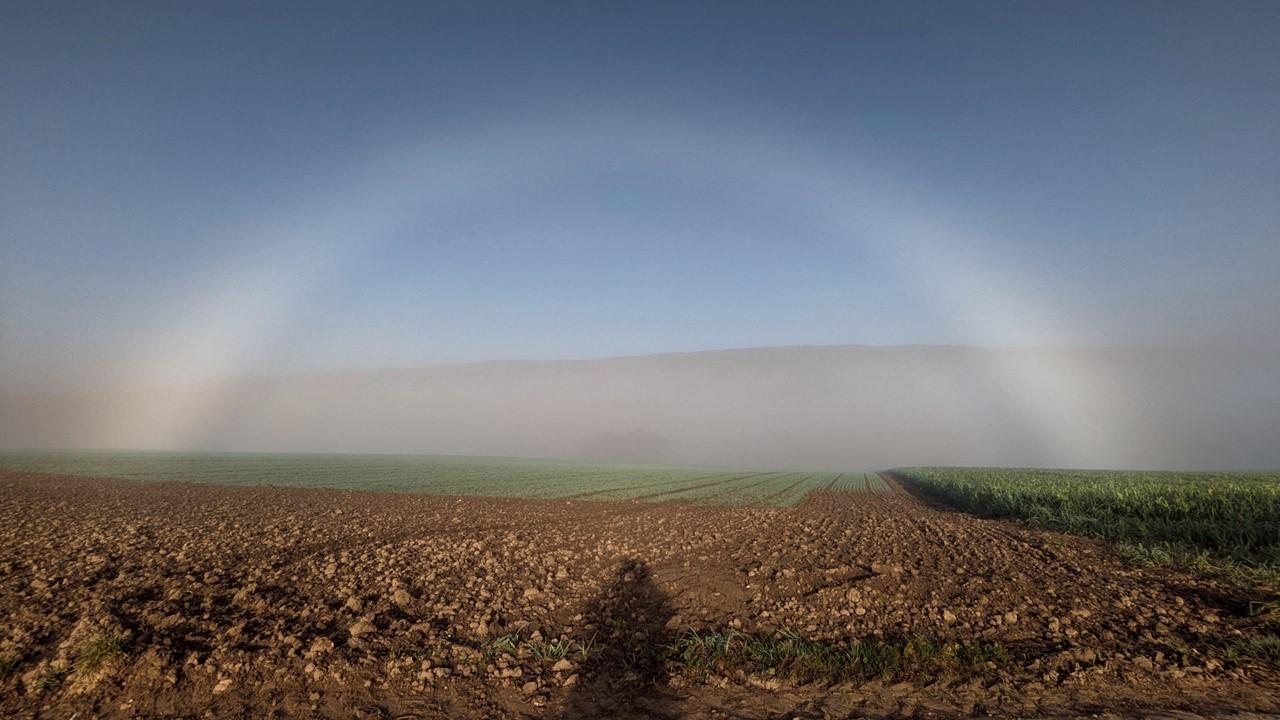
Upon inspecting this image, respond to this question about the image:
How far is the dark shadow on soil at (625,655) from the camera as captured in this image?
220 inches

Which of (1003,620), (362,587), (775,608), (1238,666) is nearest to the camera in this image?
(1238,666)

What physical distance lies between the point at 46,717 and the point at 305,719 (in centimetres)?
252

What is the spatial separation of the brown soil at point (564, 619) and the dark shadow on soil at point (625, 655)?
0.13 ft

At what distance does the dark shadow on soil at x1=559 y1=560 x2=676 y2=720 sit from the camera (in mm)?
5578

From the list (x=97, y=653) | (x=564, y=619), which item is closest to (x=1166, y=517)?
(x=564, y=619)

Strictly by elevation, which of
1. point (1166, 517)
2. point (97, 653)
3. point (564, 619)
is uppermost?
point (97, 653)

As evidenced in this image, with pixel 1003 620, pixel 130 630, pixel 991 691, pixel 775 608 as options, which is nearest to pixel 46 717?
pixel 130 630

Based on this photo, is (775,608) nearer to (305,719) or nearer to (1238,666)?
(1238,666)

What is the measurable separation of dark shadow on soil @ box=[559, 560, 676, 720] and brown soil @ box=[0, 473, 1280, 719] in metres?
0.04

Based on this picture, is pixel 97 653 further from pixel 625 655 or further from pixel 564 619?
pixel 625 655

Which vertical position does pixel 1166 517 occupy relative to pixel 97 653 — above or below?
below

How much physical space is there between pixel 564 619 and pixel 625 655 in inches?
67.4

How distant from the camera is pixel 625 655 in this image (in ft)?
22.5

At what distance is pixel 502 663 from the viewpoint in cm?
641
